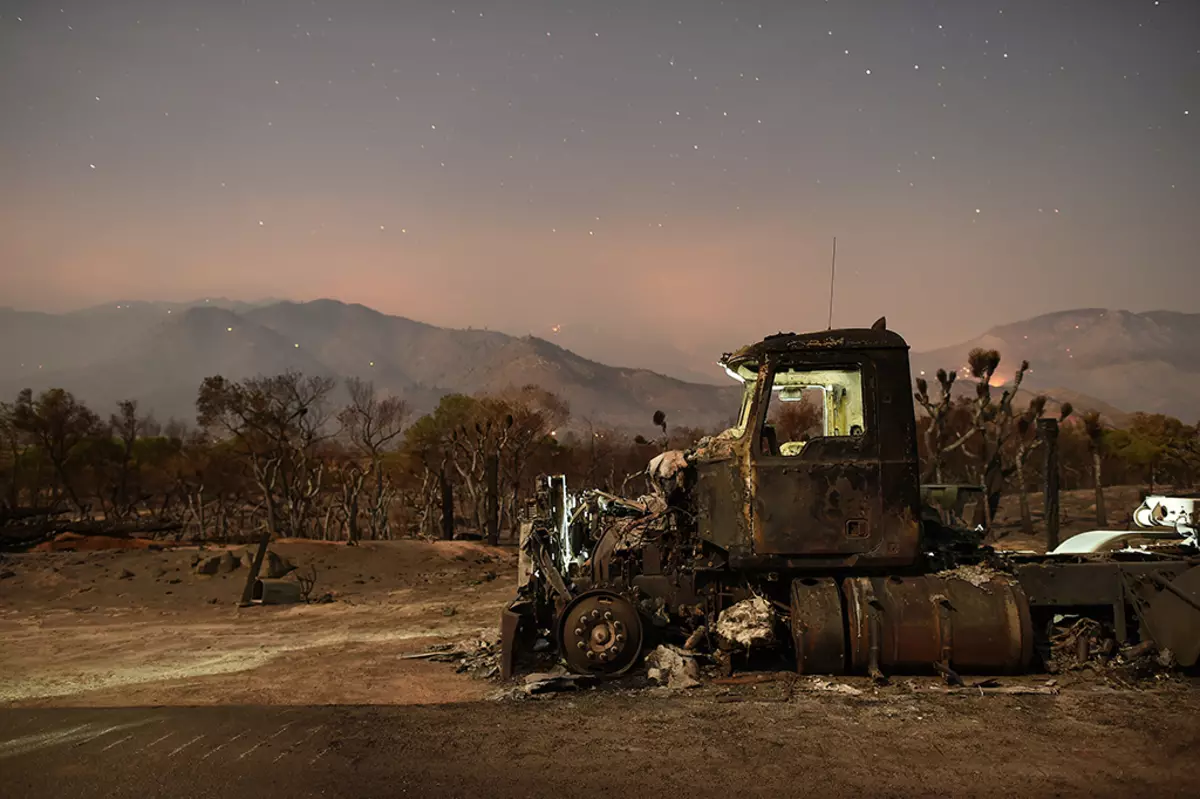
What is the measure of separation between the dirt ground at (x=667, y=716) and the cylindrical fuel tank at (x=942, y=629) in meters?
0.23

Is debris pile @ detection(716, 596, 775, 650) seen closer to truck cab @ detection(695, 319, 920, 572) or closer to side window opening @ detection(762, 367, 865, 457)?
truck cab @ detection(695, 319, 920, 572)

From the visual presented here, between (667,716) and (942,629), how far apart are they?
272 centimetres

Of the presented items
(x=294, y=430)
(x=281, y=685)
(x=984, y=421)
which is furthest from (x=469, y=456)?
(x=281, y=685)

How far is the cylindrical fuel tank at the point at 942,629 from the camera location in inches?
281

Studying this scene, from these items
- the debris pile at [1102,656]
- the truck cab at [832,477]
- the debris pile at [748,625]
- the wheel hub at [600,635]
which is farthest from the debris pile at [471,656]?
the debris pile at [1102,656]

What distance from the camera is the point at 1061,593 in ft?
25.1

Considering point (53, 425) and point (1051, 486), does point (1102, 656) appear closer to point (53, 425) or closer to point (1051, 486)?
point (1051, 486)

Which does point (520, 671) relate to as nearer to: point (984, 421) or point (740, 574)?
point (740, 574)

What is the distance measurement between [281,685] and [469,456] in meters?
29.6

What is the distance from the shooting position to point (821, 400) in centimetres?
890

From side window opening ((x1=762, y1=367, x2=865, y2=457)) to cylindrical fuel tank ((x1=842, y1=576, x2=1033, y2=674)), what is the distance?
1.64 metres

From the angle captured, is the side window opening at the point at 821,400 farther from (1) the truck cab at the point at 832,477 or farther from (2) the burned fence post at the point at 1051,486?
(2) the burned fence post at the point at 1051,486

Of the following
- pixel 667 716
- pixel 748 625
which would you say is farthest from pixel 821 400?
pixel 667 716

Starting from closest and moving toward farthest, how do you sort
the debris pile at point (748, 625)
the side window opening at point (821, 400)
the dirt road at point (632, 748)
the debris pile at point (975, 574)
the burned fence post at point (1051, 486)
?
1. the dirt road at point (632, 748)
2. the debris pile at point (975, 574)
3. the debris pile at point (748, 625)
4. the side window opening at point (821, 400)
5. the burned fence post at point (1051, 486)
